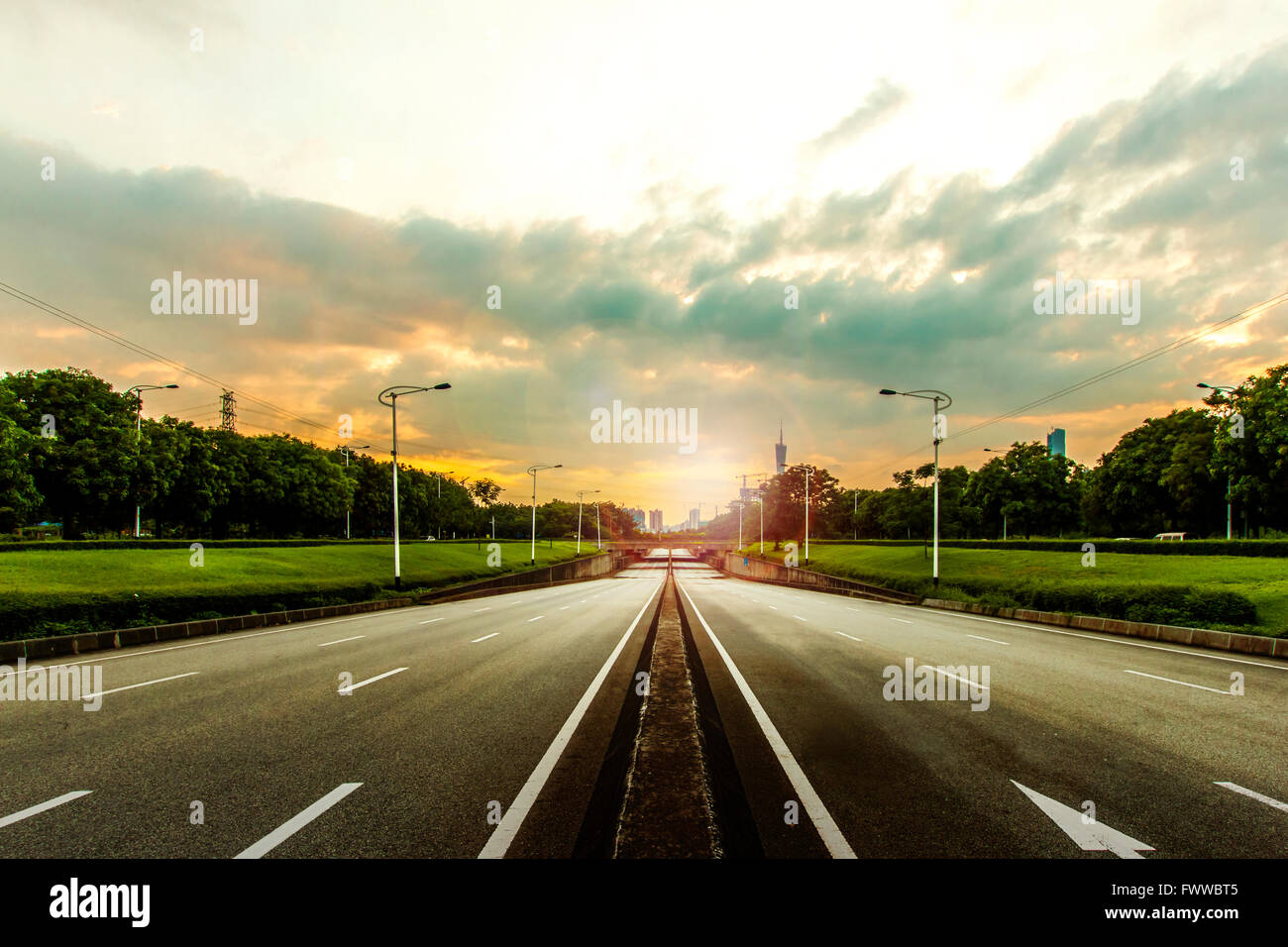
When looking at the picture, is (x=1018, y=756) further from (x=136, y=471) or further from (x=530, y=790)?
(x=136, y=471)

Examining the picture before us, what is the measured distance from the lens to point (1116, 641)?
15078 millimetres

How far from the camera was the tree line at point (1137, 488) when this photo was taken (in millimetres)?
39875

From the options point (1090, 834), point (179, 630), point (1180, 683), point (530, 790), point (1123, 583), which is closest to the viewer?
point (1090, 834)

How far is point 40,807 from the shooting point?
14.9ft

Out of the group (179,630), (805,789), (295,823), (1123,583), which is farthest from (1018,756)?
(179,630)

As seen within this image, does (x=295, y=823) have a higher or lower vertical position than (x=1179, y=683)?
higher

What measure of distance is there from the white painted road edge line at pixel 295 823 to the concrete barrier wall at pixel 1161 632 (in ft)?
61.6

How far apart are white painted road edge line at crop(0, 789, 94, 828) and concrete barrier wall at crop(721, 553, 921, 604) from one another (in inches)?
1304

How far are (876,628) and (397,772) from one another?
635 inches

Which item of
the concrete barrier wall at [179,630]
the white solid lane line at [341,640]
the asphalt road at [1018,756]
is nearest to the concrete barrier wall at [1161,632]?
the asphalt road at [1018,756]

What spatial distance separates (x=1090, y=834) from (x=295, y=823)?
5760 mm

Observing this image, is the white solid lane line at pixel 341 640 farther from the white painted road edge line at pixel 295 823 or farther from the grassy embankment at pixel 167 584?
the white painted road edge line at pixel 295 823

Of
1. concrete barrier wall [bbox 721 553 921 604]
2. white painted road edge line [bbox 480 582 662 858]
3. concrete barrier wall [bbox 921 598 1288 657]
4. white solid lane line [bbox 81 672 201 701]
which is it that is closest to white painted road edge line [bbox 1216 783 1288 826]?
white painted road edge line [bbox 480 582 662 858]

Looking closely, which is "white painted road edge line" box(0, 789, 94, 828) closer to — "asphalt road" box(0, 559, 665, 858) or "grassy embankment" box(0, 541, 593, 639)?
"asphalt road" box(0, 559, 665, 858)
